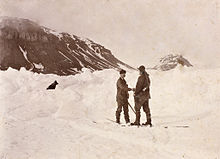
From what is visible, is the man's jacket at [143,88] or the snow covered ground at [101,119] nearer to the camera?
the snow covered ground at [101,119]

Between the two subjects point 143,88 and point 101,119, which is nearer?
point 143,88

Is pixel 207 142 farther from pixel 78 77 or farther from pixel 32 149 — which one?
pixel 78 77

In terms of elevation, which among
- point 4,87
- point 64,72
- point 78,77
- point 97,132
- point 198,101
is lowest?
point 97,132

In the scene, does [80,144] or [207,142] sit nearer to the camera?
[80,144]

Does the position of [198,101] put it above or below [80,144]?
above

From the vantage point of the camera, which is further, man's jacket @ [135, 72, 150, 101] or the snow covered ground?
man's jacket @ [135, 72, 150, 101]

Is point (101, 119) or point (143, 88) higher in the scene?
point (143, 88)

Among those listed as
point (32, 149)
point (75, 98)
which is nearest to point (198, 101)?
point (75, 98)

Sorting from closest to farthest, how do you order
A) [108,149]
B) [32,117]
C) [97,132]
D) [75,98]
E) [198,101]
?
[108,149], [97,132], [32,117], [198,101], [75,98]
